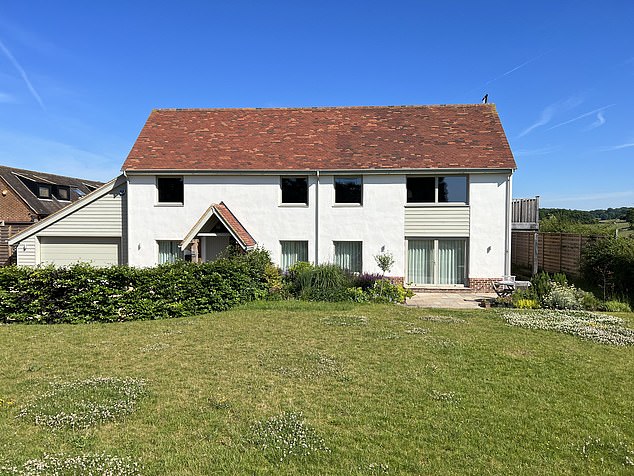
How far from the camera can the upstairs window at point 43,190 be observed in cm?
4119

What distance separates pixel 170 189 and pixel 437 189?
40.7ft

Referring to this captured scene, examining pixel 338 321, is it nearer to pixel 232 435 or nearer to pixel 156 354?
pixel 156 354

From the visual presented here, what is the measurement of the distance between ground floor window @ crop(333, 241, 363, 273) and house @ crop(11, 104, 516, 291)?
0.05 metres

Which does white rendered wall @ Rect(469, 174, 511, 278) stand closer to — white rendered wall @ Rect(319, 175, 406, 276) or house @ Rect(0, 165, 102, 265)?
white rendered wall @ Rect(319, 175, 406, 276)

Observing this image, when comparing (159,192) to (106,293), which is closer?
(106,293)

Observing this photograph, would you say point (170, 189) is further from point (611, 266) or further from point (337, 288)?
point (611, 266)

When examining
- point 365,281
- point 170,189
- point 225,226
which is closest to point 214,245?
point 225,226

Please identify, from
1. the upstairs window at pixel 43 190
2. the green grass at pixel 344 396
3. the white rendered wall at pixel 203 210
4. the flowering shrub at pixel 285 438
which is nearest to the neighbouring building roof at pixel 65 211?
the white rendered wall at pixel 203 210

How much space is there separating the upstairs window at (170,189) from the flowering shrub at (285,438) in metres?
15.8

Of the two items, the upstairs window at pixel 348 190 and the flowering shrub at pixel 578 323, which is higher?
the upstairs window at pixel 348 190

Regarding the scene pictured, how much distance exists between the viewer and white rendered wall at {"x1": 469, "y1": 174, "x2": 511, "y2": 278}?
58.7 feet

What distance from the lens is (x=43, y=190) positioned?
1645 inches

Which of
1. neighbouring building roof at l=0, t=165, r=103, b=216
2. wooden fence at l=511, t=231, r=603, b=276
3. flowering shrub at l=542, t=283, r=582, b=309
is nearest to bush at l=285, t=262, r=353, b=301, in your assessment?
flowering shrub at l=542, t=283, r=582, b=309

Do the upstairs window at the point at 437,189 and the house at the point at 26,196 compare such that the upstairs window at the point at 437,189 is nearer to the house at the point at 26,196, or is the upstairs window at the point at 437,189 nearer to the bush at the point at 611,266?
the bush at the point at 611,266
